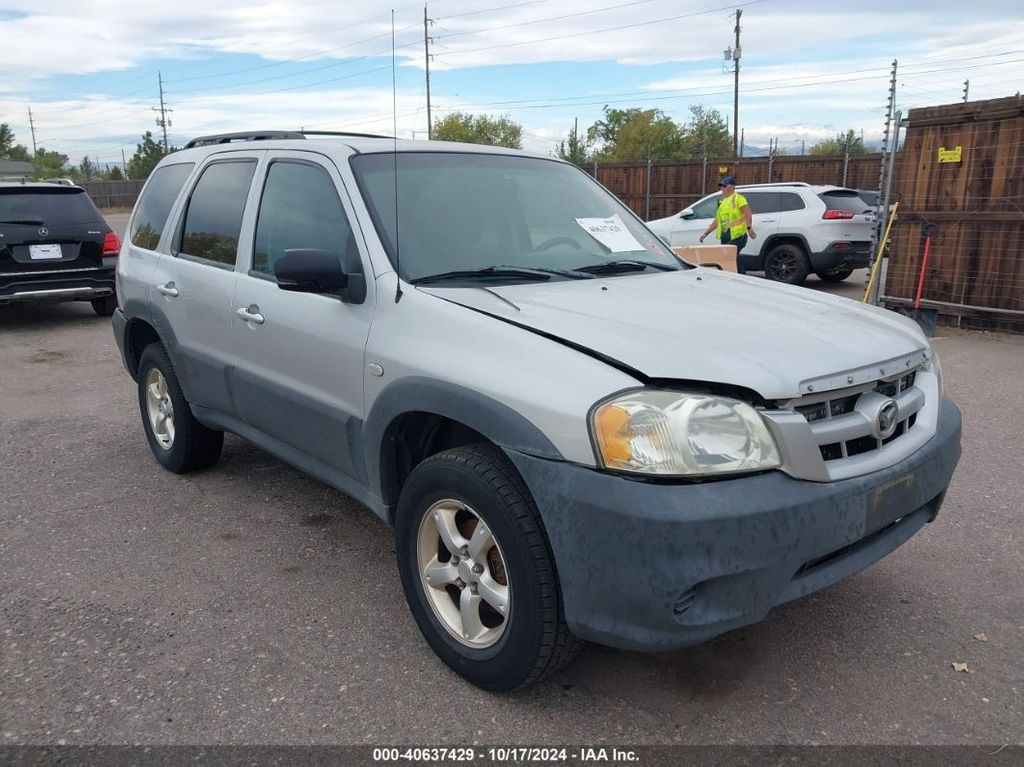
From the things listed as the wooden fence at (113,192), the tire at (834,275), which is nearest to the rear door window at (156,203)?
the tire at (834,275)

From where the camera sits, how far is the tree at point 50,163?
285 feet

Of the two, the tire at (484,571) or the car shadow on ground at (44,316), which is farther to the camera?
the car shadow on ground at (44,316)

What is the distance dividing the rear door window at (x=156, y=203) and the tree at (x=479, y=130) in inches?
2493

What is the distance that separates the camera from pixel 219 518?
169 inches

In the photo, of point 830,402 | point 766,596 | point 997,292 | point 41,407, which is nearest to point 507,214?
point 830,402

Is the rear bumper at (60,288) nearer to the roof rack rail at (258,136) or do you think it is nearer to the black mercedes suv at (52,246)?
the black mercedes suv at (52,246)

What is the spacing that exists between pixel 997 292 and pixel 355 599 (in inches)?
342

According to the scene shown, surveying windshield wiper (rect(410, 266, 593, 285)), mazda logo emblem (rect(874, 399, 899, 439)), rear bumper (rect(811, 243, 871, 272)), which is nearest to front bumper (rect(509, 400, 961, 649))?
mazda logo emblem (rect(874, 399, 899, 439))

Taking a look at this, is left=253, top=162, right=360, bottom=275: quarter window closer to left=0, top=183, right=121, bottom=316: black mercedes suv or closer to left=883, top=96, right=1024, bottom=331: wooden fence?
left=0, top=183, right=121, bottom=316: black mercedes suv

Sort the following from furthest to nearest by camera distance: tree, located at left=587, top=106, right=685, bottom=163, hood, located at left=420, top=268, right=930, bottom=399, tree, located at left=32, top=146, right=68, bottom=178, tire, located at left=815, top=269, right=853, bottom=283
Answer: tree, located at left=32, top=146, right=68, bottom=178 < tree, located at left=587, top=106, right=685, bottom=163 < tire, located at left=815, top=269, right=853, bottom=283 < hood, located at left=420, top=268, right=930, bottom=399

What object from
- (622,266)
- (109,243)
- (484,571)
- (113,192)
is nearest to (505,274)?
(622,266)

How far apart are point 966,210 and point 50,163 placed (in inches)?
4461

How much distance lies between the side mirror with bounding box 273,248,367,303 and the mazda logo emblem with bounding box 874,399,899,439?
1.84 metres

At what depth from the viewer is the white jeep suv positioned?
12.7 metres
